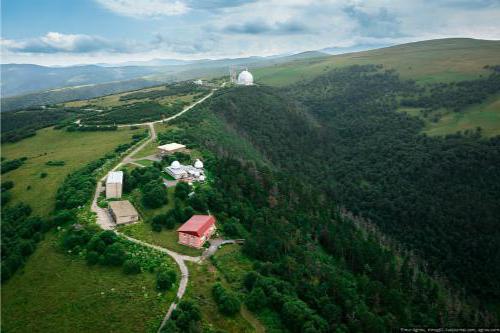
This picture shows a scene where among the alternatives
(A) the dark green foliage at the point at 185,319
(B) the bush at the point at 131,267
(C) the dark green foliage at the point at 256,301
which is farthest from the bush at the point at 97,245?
(C) the dark green foliage at the point at 256,301

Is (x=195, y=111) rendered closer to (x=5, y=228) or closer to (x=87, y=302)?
(x=5, y=228)

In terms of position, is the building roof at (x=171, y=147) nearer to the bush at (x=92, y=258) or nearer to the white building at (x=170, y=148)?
the white building at (x=170, y=148)

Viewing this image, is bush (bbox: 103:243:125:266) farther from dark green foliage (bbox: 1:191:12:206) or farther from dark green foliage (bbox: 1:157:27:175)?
dark green foliage (bbox: 1:157:27:175)

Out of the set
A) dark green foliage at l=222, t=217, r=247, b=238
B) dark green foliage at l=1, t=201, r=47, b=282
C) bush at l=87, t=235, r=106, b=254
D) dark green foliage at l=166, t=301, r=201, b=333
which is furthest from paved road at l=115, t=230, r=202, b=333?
dark green foliage at l=1, t=201, r=47, b=282

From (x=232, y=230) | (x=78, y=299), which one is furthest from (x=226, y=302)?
(x=232, y=230)

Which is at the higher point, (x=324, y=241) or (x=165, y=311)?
(x=165, y=311)

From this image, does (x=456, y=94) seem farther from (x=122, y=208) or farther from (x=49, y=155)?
(x=49, y=155)

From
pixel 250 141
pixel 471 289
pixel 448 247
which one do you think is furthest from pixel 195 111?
pixel 471 289
